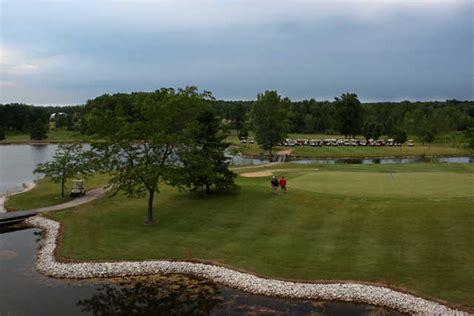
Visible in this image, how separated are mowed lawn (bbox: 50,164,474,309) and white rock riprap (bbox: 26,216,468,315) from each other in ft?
2.52

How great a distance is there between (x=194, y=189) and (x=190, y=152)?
20.1 ft

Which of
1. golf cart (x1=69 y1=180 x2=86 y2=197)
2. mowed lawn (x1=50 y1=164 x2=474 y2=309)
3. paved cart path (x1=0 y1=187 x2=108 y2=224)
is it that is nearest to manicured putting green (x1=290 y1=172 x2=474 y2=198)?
mowed lawn (x1=50 y1=164 x2=474 y2=309)

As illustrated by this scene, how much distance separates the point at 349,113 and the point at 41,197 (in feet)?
275

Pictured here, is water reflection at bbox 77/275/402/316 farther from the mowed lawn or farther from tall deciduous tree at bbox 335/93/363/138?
tall deciduous tree at bbox 335/93/363/138

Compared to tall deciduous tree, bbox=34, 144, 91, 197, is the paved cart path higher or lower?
lower

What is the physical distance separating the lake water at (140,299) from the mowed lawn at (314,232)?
7.12 feet

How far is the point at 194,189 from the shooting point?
3584cm

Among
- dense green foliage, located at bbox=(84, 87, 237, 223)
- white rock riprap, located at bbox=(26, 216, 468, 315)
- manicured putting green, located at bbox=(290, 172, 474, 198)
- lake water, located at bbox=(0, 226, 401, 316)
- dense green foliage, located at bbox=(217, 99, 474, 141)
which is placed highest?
dense green foliage, located at bbox=(217, 99, 474, 141)

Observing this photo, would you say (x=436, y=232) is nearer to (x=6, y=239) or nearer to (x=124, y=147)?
(x=124, y=147)

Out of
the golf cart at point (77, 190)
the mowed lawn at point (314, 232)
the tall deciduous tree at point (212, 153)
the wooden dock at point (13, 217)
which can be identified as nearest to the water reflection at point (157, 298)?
the mowed lawn at point (314, 232)

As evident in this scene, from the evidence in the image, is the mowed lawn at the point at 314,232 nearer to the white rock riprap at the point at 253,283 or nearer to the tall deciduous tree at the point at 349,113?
the white rock riprap at the point at 253,283

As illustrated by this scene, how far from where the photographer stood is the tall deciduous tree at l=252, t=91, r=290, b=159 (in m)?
77.9

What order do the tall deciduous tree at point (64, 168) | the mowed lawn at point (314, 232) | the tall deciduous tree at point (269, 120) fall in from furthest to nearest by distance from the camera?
the tall deciduous tree at point (269, 120) → the tall deciduous tree at point (64, 168) → the mowed lawn at point (314, 232)

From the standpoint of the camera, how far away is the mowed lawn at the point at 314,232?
21219mm
